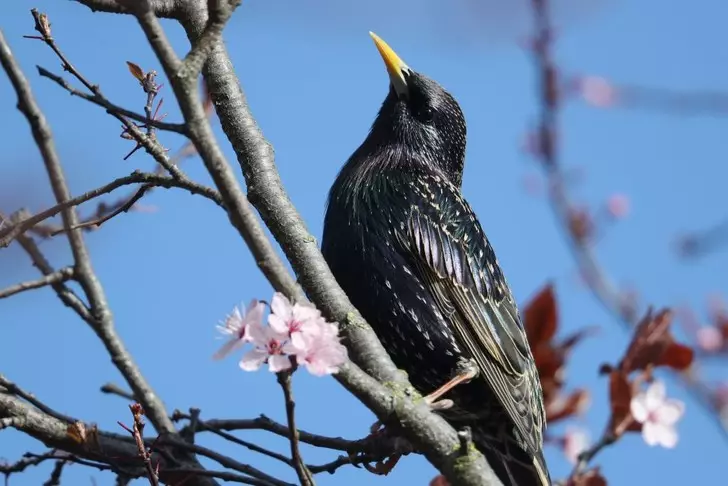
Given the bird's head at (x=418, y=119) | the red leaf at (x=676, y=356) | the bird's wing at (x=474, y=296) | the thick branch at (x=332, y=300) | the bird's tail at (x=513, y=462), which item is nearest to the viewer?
the thick branch at (x=332, y=300)

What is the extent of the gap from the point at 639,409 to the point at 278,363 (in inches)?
65.9

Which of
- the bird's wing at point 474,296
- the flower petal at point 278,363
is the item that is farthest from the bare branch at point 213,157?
the bird's wing at point 474,296

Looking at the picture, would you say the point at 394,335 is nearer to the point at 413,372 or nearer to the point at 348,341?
the point at 413,372

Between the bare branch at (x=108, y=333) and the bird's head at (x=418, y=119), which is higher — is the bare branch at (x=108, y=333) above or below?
below

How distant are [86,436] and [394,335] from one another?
1224 millimetres

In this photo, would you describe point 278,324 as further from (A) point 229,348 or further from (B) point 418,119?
(B) point 418,119

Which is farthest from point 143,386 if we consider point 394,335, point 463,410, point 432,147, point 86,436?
point 432,147

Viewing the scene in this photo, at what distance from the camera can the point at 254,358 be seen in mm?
1870

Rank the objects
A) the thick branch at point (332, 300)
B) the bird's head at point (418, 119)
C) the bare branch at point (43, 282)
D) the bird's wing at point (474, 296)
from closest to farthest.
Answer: the thick branch at point (332, 300) → the bare branch at point (43, 282) → the bird's wing at point (474, 296) → the bird's head at point (418, 119)

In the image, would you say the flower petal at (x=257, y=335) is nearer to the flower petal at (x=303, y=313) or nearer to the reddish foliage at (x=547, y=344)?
the flower petal at (x=303, y=313)

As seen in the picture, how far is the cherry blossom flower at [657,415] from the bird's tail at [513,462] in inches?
16.0

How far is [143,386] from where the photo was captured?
3.24 m

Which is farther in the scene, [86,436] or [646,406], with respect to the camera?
[646,406]

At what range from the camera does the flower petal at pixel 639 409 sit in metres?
3.09
